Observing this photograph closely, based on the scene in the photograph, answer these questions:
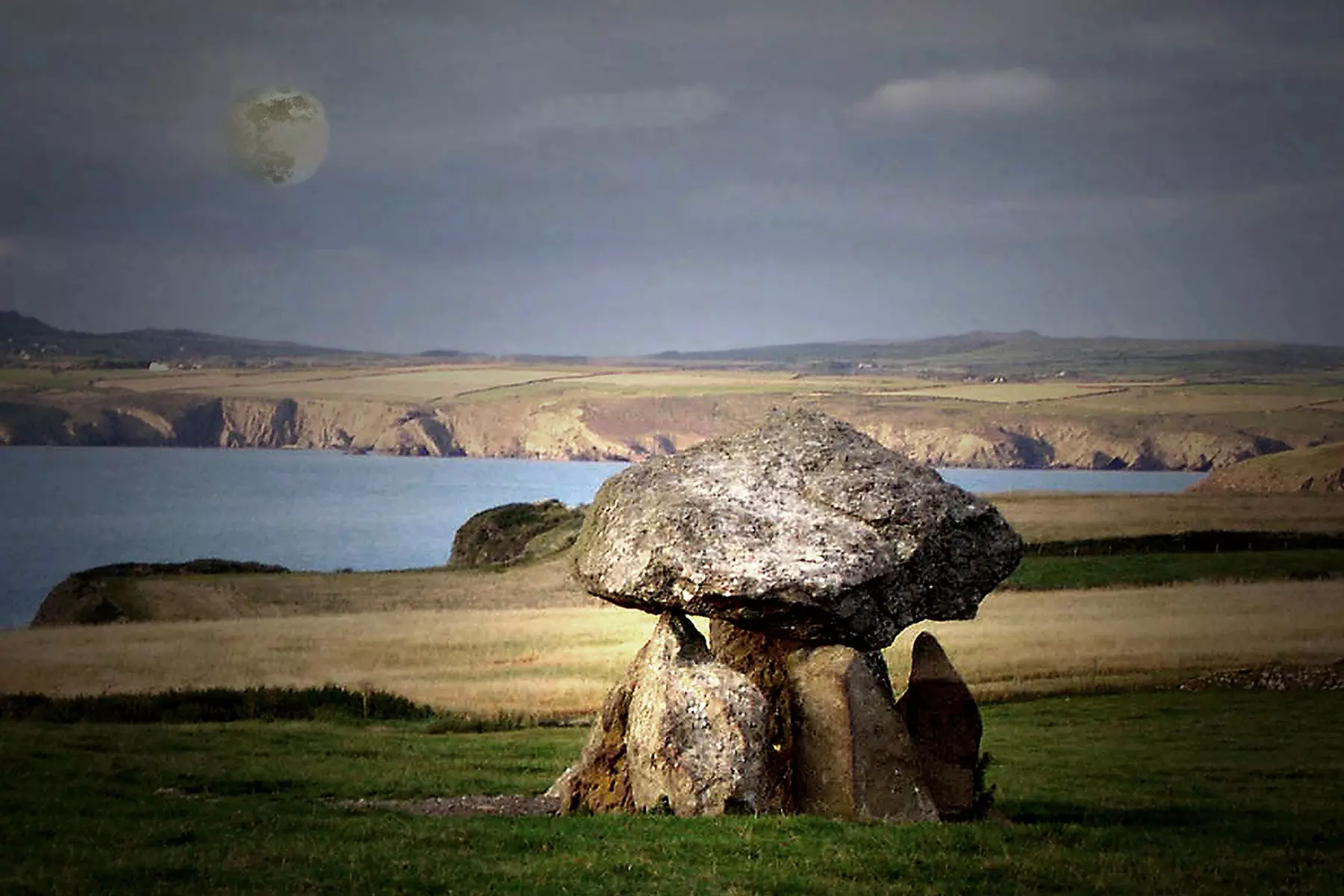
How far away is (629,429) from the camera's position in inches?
7387

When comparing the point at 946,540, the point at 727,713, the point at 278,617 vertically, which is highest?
the point at 946,540

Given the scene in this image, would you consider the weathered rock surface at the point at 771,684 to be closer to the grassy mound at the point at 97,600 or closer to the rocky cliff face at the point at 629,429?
the grassy mound at the point at 97,600

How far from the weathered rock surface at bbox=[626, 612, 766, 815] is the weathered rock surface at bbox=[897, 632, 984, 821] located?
6.95 ft

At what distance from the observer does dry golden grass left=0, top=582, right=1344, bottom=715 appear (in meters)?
34.8

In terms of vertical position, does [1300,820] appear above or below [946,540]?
below

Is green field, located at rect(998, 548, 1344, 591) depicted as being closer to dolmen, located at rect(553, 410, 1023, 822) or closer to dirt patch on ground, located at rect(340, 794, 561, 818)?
dolmen, located at rect(553, 410, 1023, 822)

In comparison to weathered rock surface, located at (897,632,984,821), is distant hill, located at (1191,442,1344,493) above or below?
below

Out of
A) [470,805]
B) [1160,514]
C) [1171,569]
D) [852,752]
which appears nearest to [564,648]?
[470,805]

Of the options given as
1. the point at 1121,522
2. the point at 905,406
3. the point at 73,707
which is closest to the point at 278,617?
the point at 73,707

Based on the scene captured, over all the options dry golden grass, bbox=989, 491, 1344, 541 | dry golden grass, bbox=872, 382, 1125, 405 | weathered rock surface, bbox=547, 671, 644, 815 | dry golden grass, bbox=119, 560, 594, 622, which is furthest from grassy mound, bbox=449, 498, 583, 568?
dry golden grass, bbox=872, 382, 1125, 405

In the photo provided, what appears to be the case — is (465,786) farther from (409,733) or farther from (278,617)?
(278,617)

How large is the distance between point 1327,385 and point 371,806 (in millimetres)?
144408

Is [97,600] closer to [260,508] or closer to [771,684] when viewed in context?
[771,684]

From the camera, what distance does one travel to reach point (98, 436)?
175 m
